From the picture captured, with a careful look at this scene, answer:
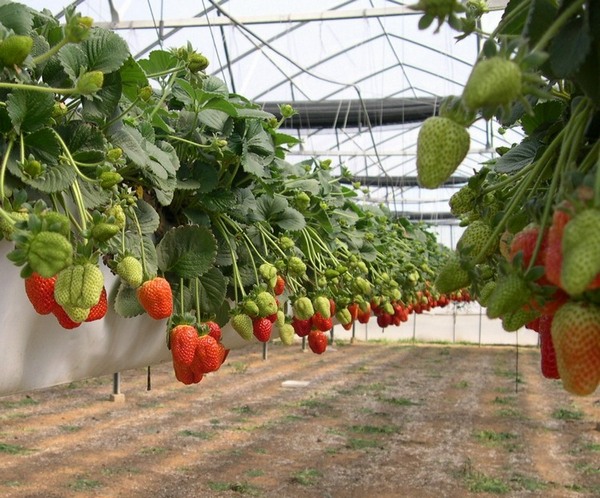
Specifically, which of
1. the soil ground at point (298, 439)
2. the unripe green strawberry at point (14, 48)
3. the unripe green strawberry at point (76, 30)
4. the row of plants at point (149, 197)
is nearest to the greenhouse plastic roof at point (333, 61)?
the soil ground at point (298, 439)

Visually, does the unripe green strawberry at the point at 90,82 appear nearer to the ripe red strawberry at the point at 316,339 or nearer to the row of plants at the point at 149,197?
the row of plants at the point at 149,197

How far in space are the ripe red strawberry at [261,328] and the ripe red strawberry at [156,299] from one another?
498 millimetres

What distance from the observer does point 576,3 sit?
1.41 feet

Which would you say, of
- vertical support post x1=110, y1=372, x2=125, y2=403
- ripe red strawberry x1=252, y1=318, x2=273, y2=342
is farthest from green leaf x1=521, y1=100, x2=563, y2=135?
vertical support post x1=110, y1=372, x2=125, y2=403

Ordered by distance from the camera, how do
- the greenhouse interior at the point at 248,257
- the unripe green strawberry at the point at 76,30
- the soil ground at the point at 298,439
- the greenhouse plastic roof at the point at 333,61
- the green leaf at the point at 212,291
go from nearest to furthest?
the greenhouse interior at the point at 248,257, the unripe green strawberry at the point at 76,30, the green leaf at the point at 212,291, the soil ground at the point at 298,439, the greenhouse plastic roof at the point at 333,61

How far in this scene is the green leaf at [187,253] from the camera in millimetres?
1618

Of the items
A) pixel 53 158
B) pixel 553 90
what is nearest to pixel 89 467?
pixel 53 158

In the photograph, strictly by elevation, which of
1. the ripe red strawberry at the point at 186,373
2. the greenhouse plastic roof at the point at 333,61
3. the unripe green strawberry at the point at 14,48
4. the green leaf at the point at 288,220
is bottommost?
the ripe red strawberry at the point at 186,373

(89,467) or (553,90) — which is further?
(89,467)

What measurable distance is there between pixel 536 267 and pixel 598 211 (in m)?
0.09

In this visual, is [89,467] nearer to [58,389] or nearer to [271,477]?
[271,477]

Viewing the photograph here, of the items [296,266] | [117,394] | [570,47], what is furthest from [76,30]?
[117,394]

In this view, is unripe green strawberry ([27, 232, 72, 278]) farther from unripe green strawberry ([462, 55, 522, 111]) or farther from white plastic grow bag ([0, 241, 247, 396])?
white plastic grow bag ([0, 241, 247, 396])

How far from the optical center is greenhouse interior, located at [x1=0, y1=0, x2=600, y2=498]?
1.53ft
